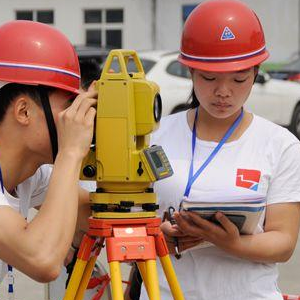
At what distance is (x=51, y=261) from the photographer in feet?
7.67

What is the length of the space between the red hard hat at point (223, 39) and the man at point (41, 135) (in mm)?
414

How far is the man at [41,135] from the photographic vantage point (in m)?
2.33

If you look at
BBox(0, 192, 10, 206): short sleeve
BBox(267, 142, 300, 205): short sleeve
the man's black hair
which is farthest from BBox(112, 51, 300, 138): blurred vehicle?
BBox(0, 192, 10, 206): short sleeve

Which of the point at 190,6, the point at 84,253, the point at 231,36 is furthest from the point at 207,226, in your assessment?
the point at 190,6

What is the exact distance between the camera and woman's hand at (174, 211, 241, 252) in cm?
258

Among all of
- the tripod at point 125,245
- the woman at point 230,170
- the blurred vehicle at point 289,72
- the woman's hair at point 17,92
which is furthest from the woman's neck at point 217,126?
the blurred vehicle at point 289,72

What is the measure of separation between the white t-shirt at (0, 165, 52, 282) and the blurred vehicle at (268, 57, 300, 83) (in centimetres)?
1174

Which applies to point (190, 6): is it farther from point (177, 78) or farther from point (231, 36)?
point (231, 36)

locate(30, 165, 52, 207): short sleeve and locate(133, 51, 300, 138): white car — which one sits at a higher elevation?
locate(30, 165, 52, 207): short sleeve

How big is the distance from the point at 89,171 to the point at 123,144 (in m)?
0.14

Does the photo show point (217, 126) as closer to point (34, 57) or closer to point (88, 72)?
point (34, 57)

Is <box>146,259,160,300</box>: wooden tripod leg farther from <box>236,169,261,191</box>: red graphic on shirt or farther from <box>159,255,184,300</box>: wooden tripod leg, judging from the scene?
<box>236,169,261,191</box>: red graphic on shirt

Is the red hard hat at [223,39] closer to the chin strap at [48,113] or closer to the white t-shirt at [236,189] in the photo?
the white t-shirt at [236,189]

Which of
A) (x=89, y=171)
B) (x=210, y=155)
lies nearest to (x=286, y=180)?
(x=210, y=155)
